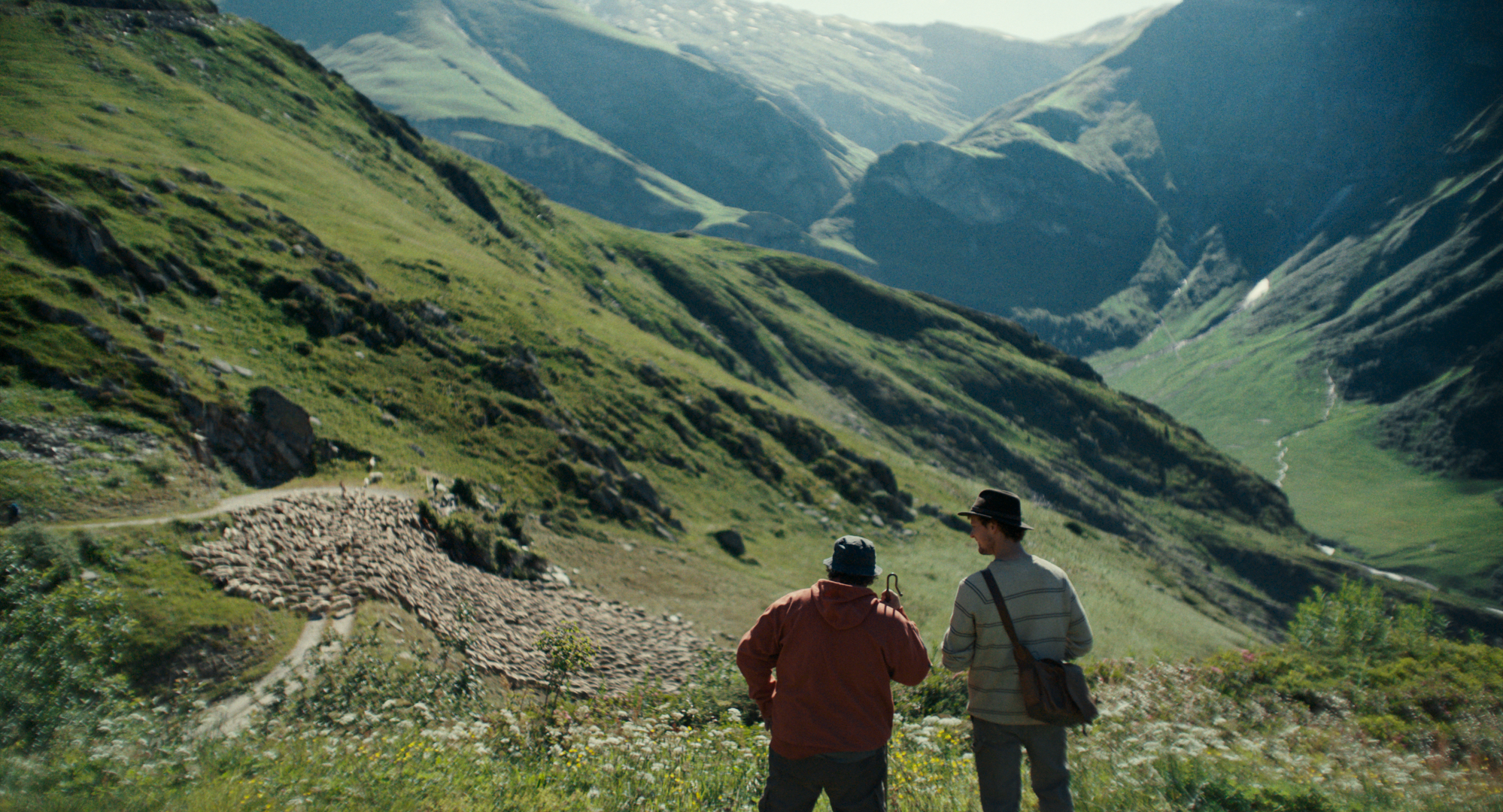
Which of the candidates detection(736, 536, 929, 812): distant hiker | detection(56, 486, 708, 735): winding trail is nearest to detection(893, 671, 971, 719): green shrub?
detection(56, 486, 708, 735): winding trail

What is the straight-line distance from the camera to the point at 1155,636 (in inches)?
1827

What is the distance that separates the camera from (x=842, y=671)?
6.23 meters

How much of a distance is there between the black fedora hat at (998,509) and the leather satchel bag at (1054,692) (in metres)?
1.14

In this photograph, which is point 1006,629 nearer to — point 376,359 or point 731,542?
point 731,542

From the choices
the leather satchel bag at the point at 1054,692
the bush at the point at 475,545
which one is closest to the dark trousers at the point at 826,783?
the leather satchel bag at the point at 1054,692

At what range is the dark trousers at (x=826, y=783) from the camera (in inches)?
247

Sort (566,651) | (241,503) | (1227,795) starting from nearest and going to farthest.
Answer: (1227,795) → (566,651) → (241,503)

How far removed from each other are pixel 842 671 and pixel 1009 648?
1736 mm

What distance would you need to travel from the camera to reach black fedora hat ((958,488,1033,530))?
23.0 feet

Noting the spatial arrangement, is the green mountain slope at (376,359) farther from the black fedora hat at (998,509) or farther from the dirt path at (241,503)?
the black fedora hat at (998,509)

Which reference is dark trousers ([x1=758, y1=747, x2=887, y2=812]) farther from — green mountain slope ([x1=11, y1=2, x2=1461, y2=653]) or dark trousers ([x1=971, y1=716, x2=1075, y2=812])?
green mountain slope ([x1=11, y1=2, x2=1461, y2=653])

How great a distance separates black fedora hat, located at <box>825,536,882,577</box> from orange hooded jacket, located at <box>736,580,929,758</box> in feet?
0.46

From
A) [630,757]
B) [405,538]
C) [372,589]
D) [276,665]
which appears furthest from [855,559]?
[405,538]

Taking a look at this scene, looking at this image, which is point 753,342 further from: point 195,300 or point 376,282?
point 195,300
